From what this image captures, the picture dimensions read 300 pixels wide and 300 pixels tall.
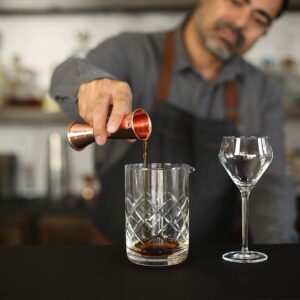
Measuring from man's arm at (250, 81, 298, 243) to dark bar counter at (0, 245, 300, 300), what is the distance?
24.8 inches

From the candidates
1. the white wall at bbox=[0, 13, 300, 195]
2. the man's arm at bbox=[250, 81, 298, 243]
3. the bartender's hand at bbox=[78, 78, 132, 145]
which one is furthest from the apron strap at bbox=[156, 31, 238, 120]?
the white wall at bbox=[0, 13, 300, 195]

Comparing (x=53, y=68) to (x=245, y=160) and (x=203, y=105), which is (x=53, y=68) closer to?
(x=203, y=105)

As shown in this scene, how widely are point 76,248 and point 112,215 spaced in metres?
0.77

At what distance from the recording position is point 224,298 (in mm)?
844

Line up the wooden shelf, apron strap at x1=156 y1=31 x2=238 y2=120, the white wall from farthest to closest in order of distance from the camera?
1. the white wall
2. the wooden shelf
3. apron strap at x1=156 y1=31 x2=238 y2=120

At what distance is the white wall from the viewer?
3264 millimetres

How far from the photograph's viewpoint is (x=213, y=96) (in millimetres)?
2061

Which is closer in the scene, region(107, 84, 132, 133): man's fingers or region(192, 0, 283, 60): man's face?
region(107, 84, 132, 133): man's fingers

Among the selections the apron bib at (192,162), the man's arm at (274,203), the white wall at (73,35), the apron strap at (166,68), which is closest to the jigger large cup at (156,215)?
the man's arm at (274,203)

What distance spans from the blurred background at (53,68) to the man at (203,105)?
1.04 meters

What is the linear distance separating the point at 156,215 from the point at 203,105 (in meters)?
1.09

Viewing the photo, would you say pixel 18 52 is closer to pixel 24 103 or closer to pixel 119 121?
pixel 24 103

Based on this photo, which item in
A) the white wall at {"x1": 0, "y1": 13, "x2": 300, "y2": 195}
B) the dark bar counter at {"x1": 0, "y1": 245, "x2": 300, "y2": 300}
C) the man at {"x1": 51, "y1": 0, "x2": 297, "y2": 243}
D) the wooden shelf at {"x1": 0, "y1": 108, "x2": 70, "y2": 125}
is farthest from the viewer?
the white wall at {"x1": 0, "y1": 13, "x2": 300, "y2": 195}

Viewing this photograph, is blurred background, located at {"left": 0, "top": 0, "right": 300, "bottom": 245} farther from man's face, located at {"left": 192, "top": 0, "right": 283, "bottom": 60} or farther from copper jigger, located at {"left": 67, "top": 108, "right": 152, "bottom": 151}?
copper jigger, located at {"left": 67, "top": 108, "right": 152, "bottom": 151}
